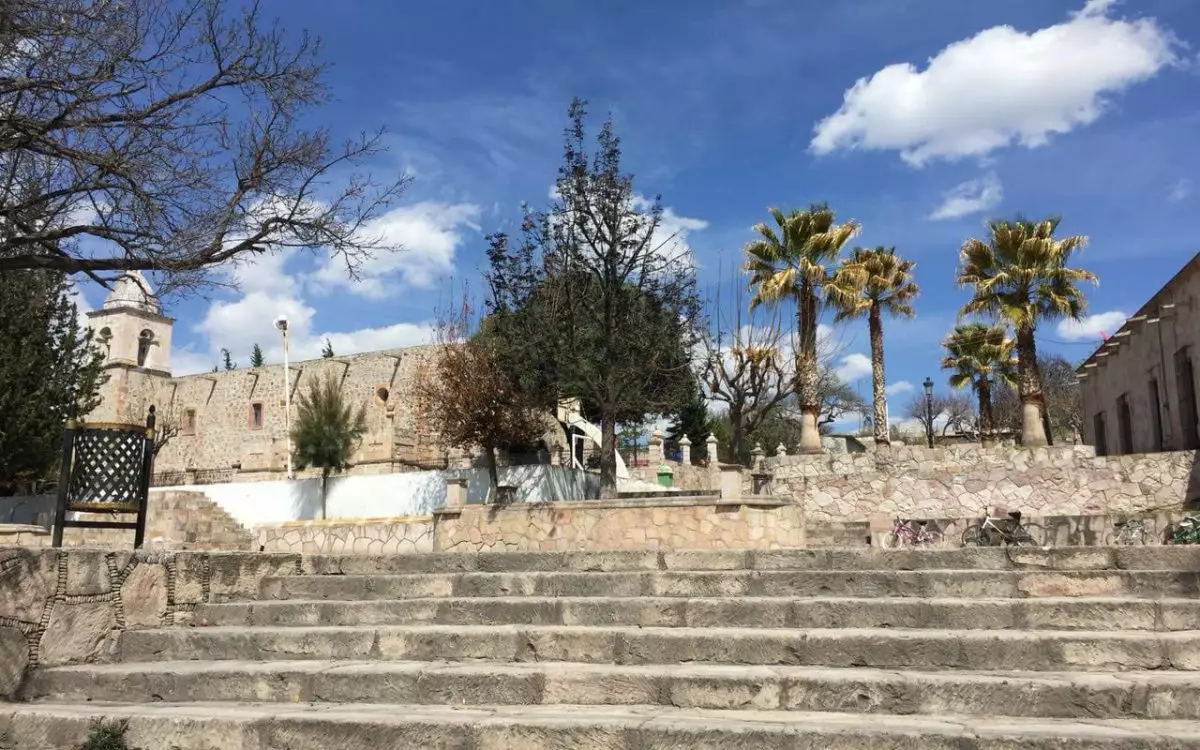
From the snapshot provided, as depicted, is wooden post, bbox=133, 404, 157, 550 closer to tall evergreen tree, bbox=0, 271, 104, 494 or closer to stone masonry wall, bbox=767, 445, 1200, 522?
stone masonry wall, bbox=767, 445, 1200, 522

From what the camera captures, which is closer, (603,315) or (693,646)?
(693,646)

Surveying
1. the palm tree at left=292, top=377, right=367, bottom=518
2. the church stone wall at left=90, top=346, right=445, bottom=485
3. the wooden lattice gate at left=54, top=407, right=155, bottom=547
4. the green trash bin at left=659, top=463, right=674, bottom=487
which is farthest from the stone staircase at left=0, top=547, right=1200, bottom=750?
the church stone wall at left=90, top=346, right=445, bottom=485

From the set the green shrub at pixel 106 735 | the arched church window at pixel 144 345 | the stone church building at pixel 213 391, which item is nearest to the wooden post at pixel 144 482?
the green shrub at pixel 106 735

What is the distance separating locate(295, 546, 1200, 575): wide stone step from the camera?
5.58 metres

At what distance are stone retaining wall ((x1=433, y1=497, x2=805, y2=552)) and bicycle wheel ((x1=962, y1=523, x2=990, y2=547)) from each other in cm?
286

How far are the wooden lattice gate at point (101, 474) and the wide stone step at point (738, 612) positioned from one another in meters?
0.89

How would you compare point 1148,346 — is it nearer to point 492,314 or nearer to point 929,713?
point 492,314

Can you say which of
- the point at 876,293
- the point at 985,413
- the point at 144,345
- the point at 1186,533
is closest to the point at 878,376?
the point at 876,293

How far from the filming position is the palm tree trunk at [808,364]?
2406 centimetres

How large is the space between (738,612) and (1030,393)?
763 inches

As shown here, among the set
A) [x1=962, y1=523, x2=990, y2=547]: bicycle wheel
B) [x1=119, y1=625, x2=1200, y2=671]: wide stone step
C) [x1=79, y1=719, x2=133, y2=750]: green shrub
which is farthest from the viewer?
[x1=962, y1=523, x2=990, y2=547]: bicycle wheel

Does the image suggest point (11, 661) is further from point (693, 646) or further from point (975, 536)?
point (975, 536)

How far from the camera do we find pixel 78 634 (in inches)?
206

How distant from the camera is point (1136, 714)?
13.1 ft
